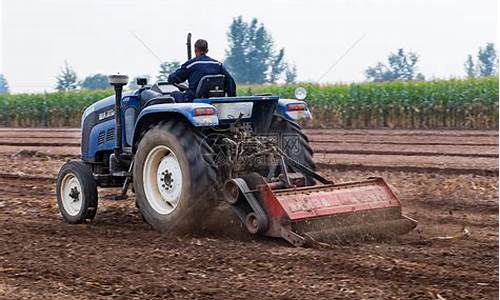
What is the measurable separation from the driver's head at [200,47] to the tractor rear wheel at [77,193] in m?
1.53

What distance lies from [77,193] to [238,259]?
2.59 m

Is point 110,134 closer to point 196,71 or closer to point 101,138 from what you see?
point 101,138

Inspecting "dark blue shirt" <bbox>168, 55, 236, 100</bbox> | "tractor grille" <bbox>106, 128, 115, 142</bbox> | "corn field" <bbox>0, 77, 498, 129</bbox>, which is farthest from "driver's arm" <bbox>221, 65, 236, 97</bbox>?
"corn field" <bbox>0, 77, 498, 129</bbox>

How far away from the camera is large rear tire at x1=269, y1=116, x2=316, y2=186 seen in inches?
298

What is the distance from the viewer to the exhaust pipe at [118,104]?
755 centimetres

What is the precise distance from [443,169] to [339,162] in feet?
6.61

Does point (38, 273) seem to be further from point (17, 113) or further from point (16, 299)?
point (17, 113)

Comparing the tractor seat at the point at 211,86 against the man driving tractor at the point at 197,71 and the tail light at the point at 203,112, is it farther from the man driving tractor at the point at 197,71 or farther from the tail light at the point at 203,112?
the tail light at the point at 203,112

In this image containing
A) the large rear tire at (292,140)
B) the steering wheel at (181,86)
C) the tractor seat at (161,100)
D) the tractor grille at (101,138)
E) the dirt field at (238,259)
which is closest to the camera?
the dirt field at (238,259)

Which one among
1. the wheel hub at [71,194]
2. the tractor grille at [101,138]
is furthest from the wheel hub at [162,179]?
the tractor grille at [101,138]

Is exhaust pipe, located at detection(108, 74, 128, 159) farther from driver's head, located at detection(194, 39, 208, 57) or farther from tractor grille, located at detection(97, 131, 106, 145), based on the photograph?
driver's head, located at detection(194, 39, 208, 57)

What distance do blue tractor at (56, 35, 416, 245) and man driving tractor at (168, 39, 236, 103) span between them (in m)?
0.09

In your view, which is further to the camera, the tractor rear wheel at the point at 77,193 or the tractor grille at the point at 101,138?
the tractor grille at the point at 101,138

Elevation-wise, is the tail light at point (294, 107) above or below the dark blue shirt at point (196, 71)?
below
